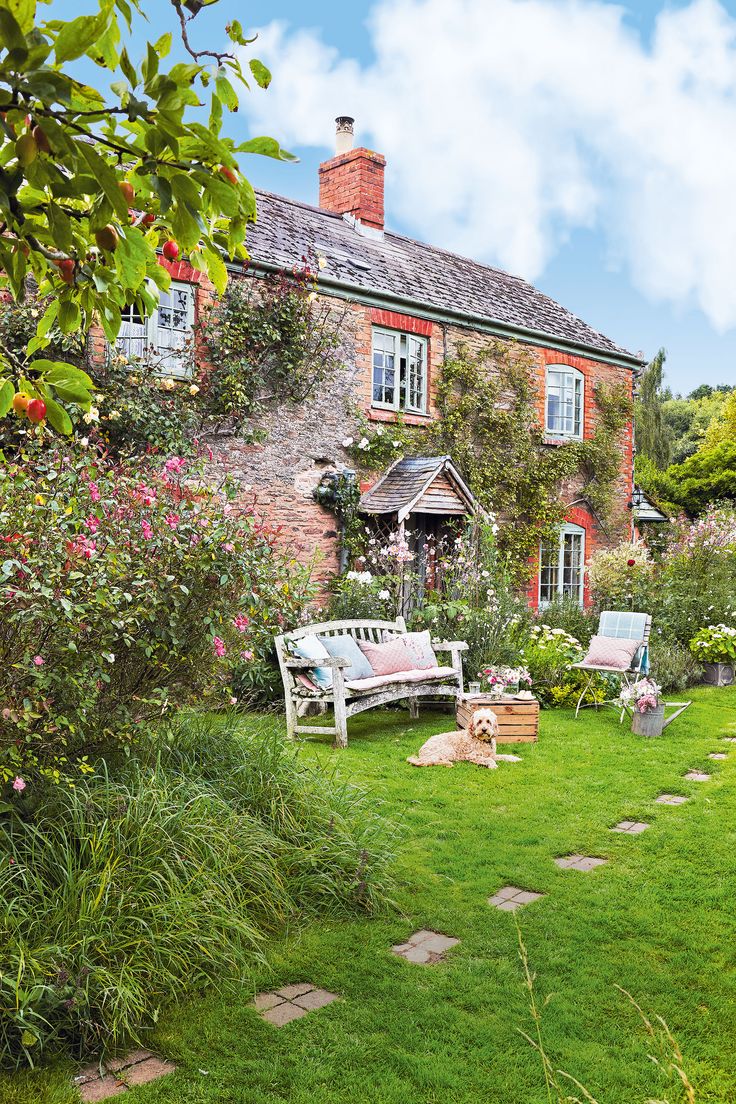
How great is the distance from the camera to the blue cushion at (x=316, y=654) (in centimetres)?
827

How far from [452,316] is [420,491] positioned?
3839 millimetres

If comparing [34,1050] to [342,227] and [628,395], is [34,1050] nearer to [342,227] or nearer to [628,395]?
[342,227]

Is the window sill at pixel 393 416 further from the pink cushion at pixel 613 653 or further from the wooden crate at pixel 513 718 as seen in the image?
the wooden crate at pixel 513 718

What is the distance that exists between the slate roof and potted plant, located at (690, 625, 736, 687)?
21.3 ft

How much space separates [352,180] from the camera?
1588 cm

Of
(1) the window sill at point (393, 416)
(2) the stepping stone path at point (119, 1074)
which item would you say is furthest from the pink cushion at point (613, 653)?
(2) the stepping stone path at point (119, 1074)

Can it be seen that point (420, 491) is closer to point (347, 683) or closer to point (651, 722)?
Answer: point (347, 683)

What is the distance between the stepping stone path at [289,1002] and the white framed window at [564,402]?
13.4 metres

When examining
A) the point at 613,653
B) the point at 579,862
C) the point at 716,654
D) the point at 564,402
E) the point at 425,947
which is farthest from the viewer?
the point at 564,402

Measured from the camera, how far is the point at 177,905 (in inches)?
143

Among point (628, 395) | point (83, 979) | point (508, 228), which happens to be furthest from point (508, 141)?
point (83, 979)

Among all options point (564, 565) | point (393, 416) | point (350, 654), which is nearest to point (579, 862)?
point (350, 654)

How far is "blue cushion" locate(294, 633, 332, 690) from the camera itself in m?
8.27

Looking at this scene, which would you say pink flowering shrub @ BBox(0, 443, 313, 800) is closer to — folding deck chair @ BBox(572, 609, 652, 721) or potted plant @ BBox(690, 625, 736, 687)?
folding deck chair @ BBox(572, 609, 652, 721)
